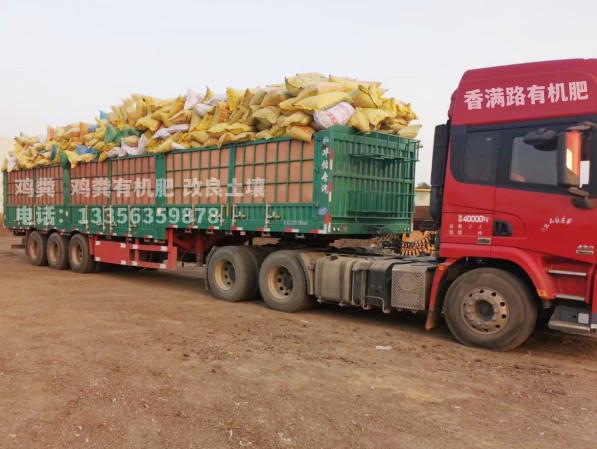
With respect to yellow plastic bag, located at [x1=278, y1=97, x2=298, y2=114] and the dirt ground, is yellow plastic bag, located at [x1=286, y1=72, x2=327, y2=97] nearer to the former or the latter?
yellow plastic bag, located at [x1=278, y1=97, x2=298, y2=114]

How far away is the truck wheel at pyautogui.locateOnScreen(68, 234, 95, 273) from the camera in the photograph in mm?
13297

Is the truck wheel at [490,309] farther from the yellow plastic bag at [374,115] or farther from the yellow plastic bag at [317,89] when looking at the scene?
the yellow plastic bag at [317,89]

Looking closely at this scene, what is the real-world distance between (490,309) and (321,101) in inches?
146

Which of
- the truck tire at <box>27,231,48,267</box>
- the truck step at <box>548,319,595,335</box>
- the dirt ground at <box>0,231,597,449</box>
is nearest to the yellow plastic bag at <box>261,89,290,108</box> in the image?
the dirt ground at <box>0,231,597,449</box>

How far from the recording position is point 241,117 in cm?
947

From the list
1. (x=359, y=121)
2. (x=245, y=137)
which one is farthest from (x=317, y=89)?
(x=245, y=137)

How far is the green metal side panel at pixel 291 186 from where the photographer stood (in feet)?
26.6

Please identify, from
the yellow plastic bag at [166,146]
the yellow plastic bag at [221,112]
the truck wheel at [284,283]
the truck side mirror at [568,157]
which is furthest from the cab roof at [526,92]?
the yellow plastic bag at [166,146]

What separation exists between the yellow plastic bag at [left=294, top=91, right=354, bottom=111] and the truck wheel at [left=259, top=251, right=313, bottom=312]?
220 centimetres

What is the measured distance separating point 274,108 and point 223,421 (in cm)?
579

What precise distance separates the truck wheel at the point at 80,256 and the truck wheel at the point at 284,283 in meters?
6.16

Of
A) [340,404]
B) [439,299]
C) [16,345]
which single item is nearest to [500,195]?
[439,299]

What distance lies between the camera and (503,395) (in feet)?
15.6

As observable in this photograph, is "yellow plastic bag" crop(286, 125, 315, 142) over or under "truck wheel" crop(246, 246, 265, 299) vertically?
over
